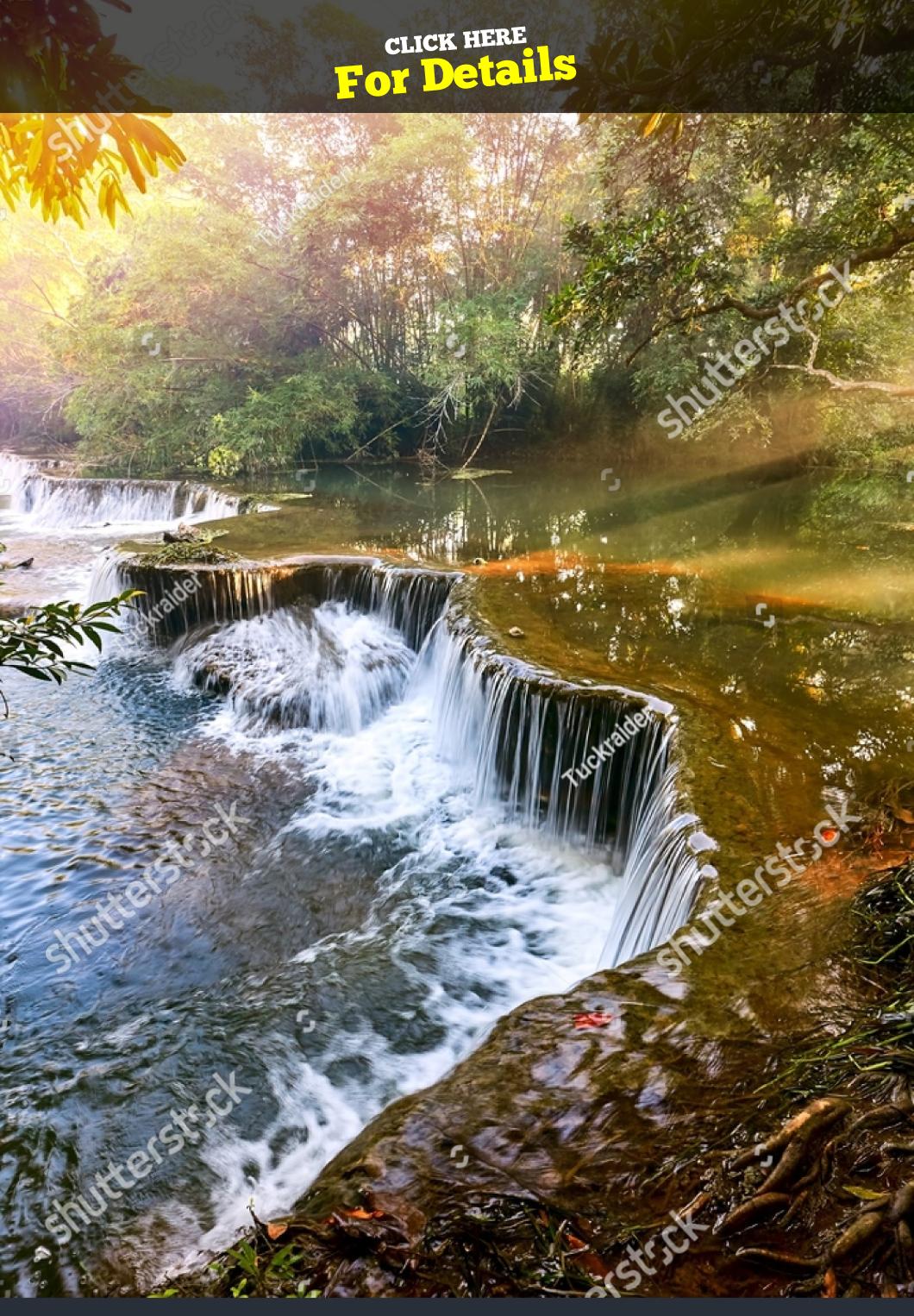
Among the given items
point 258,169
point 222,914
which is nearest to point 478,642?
point 222,914

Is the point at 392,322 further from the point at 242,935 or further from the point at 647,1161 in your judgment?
the point at 647,1161

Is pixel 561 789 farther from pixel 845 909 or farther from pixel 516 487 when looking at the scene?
pixel 516 487

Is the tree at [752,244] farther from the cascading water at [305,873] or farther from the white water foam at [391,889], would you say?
the white water foam at [391,889]

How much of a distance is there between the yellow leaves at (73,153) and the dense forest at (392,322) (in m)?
13.9

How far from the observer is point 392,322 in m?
20.1

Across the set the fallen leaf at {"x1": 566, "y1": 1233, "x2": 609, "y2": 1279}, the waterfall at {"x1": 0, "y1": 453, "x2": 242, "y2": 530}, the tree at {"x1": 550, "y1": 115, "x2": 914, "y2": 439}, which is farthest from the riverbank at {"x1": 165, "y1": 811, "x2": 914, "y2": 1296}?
the waterfall at {"x1": 0, "y1": 453, "x2": 242, "y2": 530}

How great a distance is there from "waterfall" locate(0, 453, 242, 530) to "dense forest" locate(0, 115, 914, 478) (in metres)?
2.70

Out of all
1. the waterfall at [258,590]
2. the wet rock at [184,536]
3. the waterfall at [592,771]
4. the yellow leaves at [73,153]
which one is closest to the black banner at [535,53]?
the yellow leaves at [73,153]

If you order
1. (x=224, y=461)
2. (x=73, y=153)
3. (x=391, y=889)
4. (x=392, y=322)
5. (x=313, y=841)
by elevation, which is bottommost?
(x=391, y=889)

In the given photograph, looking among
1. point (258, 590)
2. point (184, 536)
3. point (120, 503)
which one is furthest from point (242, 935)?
point (120, 503)

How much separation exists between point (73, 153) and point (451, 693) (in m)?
5.33

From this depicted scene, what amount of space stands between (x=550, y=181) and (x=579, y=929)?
63.5 feet

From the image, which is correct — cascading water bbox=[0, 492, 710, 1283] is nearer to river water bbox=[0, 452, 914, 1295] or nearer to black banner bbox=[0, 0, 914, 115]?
river water bbox=[0, 452, 914, 1295]

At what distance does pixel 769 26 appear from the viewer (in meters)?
4.52
